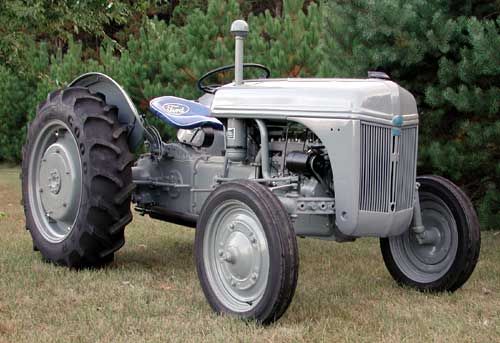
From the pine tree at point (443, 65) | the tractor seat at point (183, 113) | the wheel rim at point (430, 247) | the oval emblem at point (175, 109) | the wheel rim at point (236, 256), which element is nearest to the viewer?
the wheel rim at point (236, 256)

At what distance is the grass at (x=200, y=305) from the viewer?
3.75m

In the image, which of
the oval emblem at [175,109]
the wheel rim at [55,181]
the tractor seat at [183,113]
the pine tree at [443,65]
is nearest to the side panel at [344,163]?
the tractor seat at [183,113]

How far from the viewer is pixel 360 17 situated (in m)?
6.94

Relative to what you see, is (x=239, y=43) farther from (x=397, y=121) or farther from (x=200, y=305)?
(x=200, y=305)

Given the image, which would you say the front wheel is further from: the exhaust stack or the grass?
the exhaust stack

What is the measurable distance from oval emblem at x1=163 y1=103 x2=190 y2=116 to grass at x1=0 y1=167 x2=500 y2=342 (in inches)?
46.5

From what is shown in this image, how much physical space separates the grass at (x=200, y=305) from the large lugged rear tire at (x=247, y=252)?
14 centimetres

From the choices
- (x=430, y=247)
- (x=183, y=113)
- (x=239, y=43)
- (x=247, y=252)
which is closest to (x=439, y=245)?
(x=430, y=247)

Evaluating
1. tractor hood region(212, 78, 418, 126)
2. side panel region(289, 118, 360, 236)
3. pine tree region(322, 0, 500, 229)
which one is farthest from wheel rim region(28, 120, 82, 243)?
pine tree region(322, 0, 500, 229)

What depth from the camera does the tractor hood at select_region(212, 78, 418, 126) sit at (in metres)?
4.09

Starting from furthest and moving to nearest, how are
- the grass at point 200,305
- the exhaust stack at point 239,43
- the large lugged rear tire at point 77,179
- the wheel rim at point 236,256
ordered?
1. the large lugged rear tire at point 77,179
2. the exhaust stack at point 239,43
3. the wheel rim at point 236,256
4. the grass at point 200,305

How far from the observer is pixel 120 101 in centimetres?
558

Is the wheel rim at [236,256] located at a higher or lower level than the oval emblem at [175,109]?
lower

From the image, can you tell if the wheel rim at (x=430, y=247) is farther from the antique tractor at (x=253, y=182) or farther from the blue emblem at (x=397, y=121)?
the blue emblem at (x=397, y=121)
